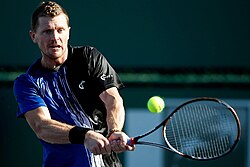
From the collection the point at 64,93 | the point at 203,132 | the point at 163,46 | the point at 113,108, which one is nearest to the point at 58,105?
the point at 64,93

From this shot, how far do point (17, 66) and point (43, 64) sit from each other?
2127mm

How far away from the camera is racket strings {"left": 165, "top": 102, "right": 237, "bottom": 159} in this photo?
14.4ft

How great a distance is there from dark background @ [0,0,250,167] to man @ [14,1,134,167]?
6.69 ft

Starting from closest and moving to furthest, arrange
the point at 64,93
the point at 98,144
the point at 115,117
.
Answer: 1. the point at 98,144
2. the point at 115,117
3. the point at 64,93

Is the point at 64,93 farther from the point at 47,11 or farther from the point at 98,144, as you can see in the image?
the point at 98,144

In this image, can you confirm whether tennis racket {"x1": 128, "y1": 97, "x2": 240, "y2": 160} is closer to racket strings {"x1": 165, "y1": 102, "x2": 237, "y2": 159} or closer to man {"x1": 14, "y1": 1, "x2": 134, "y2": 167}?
racket strings {"x1": 165, "y1": 102, "x2": 237, "y2": 159}

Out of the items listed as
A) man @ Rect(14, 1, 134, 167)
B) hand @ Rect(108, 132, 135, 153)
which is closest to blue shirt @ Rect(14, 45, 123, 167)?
man @ Rect(14, 1, 134, 167)

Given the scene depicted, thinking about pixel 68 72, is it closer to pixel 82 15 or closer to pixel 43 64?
pixel 43 64

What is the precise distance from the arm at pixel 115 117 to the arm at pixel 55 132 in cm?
7

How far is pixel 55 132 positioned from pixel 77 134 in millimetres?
173

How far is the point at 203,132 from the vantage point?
4613 mm

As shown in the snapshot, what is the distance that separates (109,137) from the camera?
372cm

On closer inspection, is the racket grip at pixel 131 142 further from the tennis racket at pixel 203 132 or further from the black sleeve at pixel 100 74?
the tennis racket at pixel 203 132

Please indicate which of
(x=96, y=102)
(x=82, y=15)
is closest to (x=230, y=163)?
(x=82, y=15)
